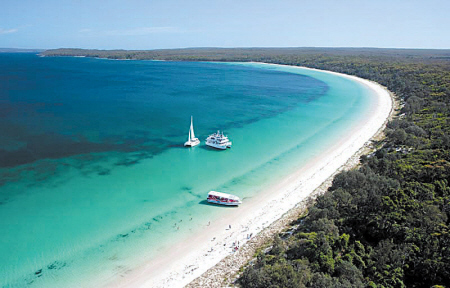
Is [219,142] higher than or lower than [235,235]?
higher

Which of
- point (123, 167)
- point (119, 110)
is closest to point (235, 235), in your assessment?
point (123, 167)

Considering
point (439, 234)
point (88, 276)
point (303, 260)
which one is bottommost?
point (88, 276)

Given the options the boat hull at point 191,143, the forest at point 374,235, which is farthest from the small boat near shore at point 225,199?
the boat hull at point 191,143

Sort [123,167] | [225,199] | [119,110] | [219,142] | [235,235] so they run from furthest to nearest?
[119,110] < [219,142] < [123,167] < [225,199] < [235,235]

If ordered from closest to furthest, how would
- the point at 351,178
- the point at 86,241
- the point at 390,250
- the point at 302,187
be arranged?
the point at 390,250 → the point at 86,241 → the point at 351,178 → the point at 302,187

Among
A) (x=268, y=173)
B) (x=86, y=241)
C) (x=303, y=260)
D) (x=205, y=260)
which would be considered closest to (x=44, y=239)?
(x=86, y=241)

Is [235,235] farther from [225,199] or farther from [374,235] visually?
[374,235]

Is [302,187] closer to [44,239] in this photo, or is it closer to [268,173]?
[268,173]
